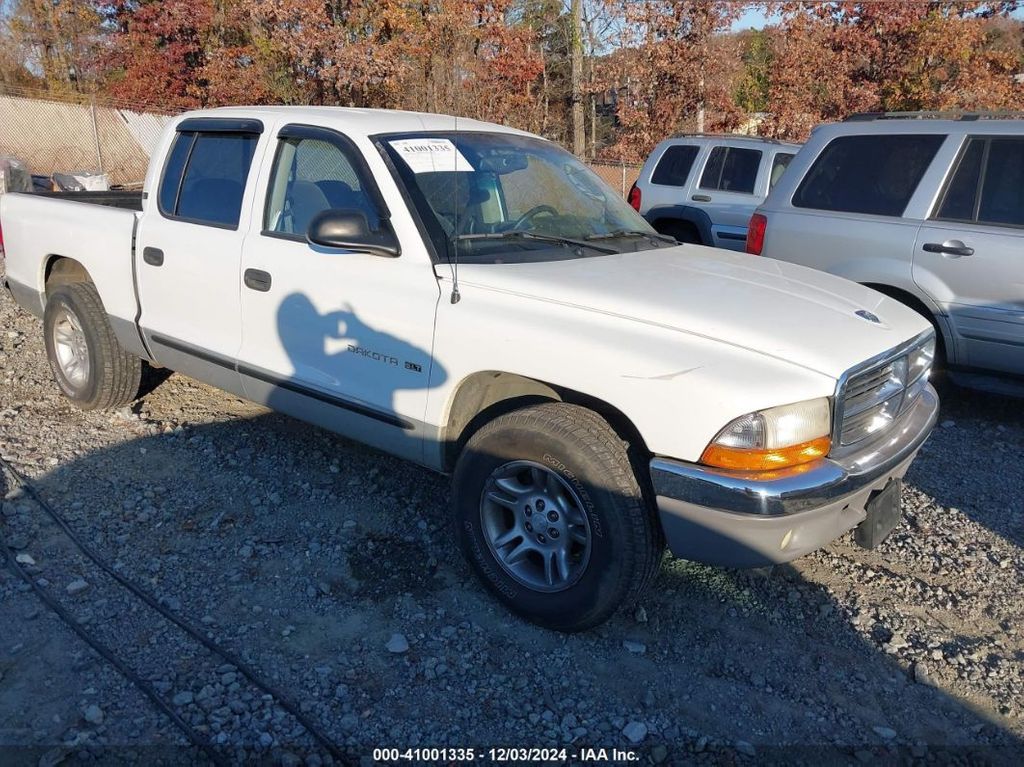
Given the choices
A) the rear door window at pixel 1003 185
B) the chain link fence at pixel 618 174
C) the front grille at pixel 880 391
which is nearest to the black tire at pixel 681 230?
the rear door window at pixel 1003 185

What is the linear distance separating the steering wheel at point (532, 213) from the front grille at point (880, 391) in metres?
1.67

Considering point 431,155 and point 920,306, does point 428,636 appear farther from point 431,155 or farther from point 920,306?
point 920,306

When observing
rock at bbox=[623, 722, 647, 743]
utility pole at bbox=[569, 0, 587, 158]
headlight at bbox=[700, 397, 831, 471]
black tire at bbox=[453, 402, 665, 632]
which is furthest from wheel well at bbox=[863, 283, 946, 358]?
utility pole at bbox=[569, 0, 587, 158]

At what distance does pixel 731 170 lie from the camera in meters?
10.4

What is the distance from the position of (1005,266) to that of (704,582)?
323 cm

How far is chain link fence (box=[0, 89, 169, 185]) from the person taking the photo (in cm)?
1875

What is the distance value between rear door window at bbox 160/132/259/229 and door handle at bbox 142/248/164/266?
220 millimetres

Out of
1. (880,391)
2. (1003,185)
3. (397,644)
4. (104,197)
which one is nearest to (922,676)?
(880,391)

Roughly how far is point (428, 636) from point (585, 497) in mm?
887

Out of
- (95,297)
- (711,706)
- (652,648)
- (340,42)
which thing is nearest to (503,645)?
(652,648)

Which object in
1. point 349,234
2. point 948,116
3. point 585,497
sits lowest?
point 585,497

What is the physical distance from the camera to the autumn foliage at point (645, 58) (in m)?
17.2

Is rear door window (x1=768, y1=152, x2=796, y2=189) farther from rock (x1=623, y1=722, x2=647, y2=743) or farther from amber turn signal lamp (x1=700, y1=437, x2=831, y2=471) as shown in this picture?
rock (x1=623, y1=722, x2=647, y2=743)

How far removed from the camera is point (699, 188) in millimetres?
10453
